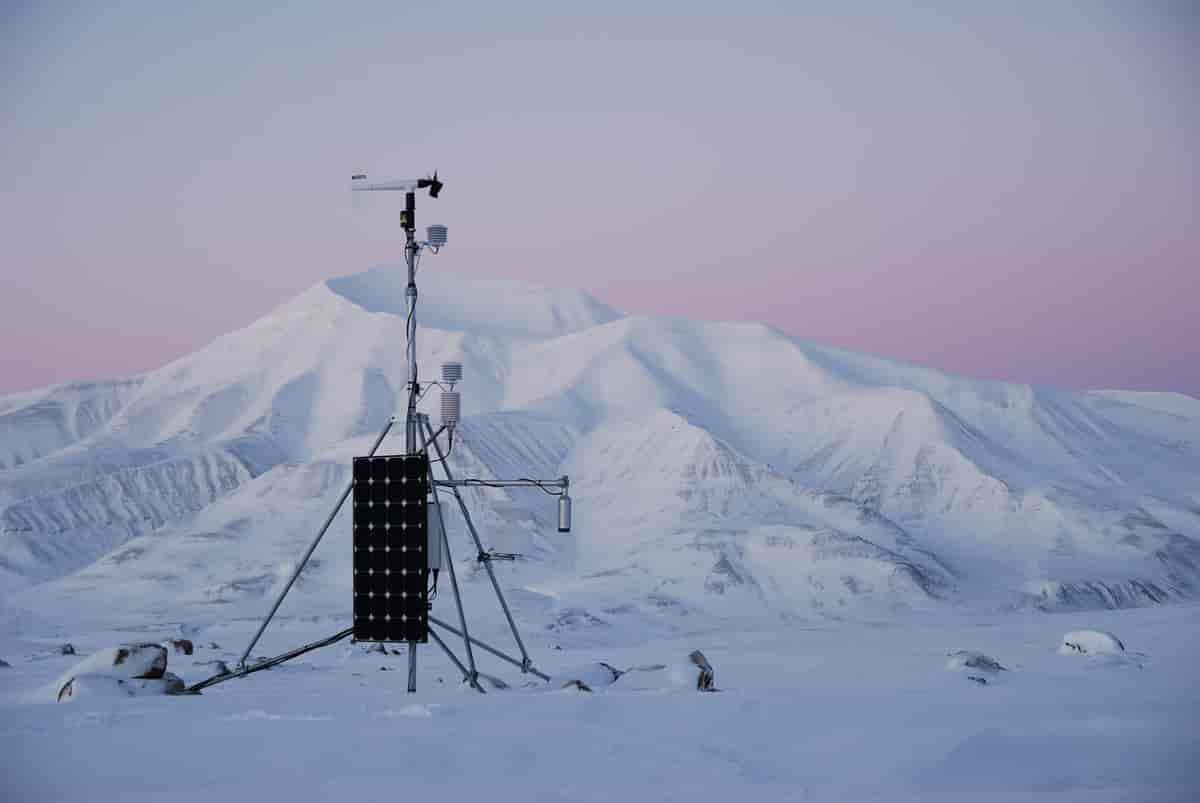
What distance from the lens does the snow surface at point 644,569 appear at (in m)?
20.1

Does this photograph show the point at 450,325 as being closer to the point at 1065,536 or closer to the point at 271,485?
the point at 271,485

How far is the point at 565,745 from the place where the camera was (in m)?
20.8

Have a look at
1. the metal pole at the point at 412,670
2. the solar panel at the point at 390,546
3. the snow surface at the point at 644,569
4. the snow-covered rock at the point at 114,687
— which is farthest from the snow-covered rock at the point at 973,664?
the snow-covered rock at the point at 114,687

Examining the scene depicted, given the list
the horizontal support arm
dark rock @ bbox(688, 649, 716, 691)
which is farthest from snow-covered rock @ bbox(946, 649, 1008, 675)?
the horizontal support arm

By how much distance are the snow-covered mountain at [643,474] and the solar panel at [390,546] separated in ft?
236

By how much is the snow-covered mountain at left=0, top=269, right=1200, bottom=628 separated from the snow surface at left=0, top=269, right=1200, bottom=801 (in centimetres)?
46

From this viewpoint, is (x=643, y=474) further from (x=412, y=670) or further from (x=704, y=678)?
(x=412, y=670)

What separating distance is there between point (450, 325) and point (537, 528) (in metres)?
70.8

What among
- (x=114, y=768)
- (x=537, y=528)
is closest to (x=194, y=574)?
(x=537, y=528)

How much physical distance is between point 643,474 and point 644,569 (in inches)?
1006

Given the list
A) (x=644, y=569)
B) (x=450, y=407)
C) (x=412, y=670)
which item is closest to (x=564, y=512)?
(x=450, y=407)

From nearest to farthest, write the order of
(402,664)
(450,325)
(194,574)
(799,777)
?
(799,777) < (402,664) < (194,574) < (450,325)

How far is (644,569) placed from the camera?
119 m

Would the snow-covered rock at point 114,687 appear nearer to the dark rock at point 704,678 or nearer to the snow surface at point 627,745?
the snow surface at point 627,745
